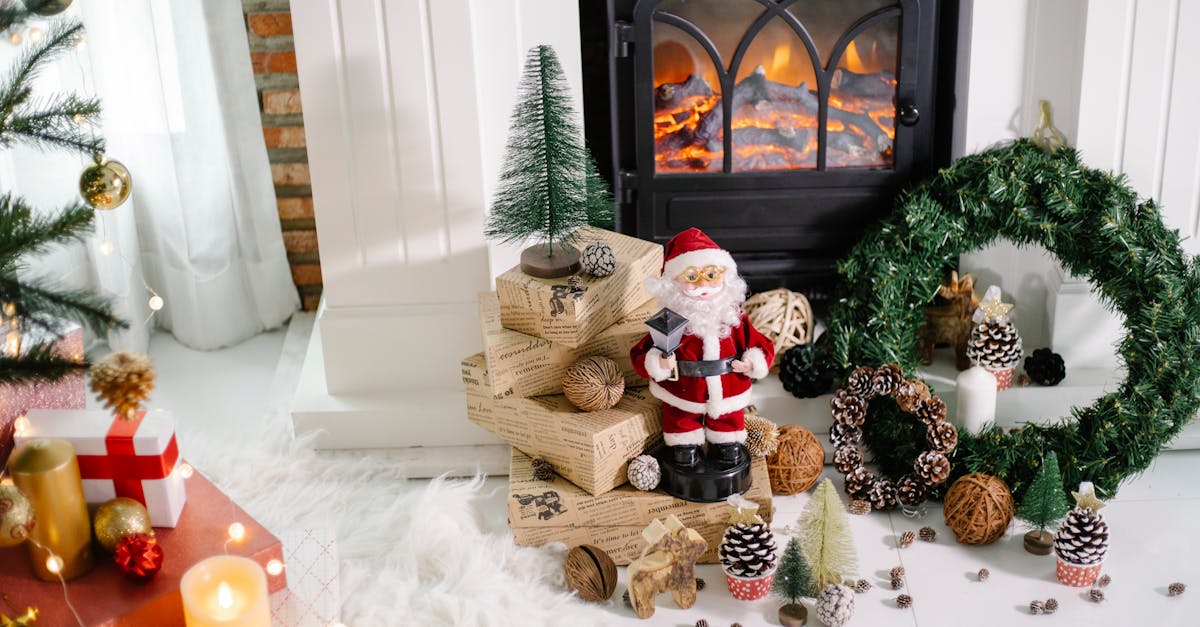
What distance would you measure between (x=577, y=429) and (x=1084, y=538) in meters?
0.91

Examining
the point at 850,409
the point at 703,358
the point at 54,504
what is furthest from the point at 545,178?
the point at 54,504

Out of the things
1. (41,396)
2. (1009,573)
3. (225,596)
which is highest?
(41,396)

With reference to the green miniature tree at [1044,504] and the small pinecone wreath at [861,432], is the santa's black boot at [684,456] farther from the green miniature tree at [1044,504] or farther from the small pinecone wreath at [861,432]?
the green miniature tree at [1044,504]

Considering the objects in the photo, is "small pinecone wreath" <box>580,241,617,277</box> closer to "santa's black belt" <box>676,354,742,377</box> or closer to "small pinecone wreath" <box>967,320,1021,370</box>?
"santa's black belt" <box>676,354,742,377</box>

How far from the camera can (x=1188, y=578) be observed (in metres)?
2.23

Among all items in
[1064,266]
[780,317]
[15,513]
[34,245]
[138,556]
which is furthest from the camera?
[780,317]

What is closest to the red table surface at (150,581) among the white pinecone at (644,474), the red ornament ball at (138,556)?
the red ornament ball at (138,556)

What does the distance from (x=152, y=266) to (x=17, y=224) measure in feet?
5.27

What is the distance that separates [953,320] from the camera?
274cm

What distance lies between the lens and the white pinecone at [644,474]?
7.43ft

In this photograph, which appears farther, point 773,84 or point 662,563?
point 773,84

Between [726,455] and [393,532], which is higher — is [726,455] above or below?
above

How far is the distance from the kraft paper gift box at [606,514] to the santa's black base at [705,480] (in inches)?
0.6

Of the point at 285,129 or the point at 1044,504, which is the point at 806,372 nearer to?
the point at 1044,504
